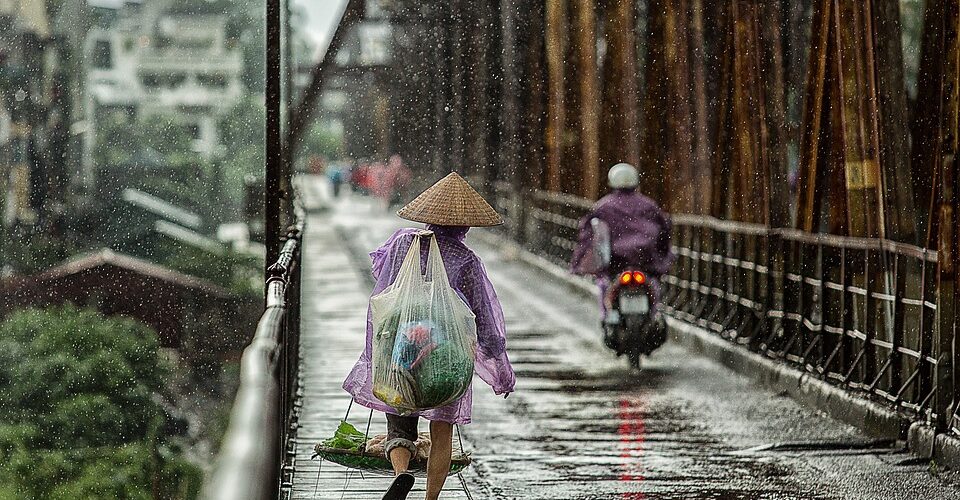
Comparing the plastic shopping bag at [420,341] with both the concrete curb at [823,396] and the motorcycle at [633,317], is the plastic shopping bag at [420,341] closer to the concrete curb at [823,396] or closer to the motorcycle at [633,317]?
the concrete curb at [823,396]

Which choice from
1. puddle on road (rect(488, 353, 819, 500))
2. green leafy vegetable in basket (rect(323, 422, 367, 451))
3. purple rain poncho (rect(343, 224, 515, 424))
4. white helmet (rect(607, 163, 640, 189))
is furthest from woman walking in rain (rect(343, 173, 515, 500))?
white helmet (rect(607, 163, 640, 189))

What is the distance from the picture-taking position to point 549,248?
1004 inches

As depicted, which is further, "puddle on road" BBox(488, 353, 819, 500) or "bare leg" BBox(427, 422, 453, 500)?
"puddle on road" BBox(488, 353, 819, 500)

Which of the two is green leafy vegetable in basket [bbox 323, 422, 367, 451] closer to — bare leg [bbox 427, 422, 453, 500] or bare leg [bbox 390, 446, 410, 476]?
bare leg [bbox 390, 446, 410, 476]

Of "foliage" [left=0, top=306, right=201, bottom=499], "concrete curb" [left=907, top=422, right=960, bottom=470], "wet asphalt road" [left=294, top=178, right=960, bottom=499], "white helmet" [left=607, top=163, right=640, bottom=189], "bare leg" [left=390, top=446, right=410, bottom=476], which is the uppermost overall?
"white helmet" [left=607, top=163, right=640, bottom=189]

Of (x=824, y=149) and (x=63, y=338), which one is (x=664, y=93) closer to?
(x=824, y=149)

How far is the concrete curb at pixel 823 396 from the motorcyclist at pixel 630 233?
3.08 feet

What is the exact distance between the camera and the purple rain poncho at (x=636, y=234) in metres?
12.5

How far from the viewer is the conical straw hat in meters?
6.54

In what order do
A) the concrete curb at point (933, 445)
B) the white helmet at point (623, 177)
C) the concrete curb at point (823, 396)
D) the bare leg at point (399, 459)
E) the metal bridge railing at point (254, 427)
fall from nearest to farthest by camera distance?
the metal bridge railing at point (254, 427) < the bare leg at point (399, 459) < the concrete curb at point (933, 445) < the concrete curb at point (823, 396) < the white helmet at point (623, 177)

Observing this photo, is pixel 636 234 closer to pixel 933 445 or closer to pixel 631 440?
pixel 631 440

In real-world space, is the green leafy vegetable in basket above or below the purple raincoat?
below

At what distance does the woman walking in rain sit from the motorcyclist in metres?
5.94

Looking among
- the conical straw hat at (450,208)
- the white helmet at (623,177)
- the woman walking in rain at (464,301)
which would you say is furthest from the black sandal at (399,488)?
the white helmet at (623,177)
